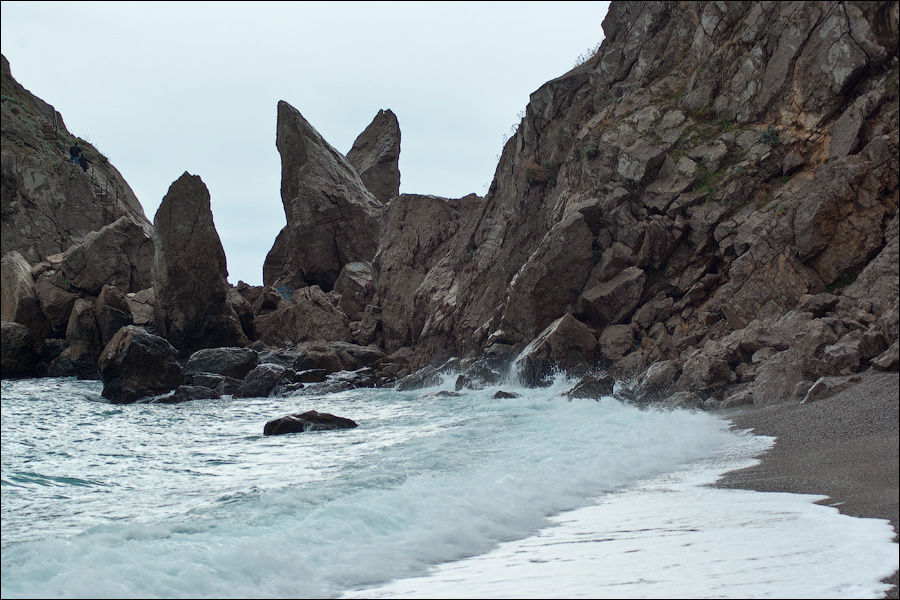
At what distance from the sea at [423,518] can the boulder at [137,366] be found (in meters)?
7.17

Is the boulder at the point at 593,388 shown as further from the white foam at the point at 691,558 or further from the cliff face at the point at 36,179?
the cliff face at the point at 36,179

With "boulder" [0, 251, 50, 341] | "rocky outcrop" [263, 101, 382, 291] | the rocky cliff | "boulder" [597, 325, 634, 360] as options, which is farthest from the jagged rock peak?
"boulder" [0, 251, 50, 341]

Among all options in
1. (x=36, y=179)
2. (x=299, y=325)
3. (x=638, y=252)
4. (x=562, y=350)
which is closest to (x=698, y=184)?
(x=638, y=252)

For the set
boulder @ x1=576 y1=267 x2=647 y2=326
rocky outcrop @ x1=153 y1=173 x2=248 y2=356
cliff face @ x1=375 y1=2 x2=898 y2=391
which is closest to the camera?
cliff face @ x1=375 y1=2 x2=898 y2=391

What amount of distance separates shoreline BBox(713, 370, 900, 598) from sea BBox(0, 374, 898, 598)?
26cm

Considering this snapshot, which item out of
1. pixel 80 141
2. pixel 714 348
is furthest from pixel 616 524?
pixel 714 348

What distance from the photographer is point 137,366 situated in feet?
65.7

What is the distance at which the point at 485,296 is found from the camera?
27094 millimetres

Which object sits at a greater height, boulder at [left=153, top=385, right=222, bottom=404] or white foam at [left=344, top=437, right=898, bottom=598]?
boulder at [left=153, top=385, right=222, bottom=404]

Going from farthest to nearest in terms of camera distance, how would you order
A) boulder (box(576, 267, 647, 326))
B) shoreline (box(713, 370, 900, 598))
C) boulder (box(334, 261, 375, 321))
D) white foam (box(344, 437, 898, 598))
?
boulder (box(334, 261, 375, 321))
boulder (box(576, 267, 647, 326))
shoreline (box(713, 370, 900, 598))
white foam (box(344, 437, 898, 598))

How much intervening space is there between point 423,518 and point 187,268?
77.7ft

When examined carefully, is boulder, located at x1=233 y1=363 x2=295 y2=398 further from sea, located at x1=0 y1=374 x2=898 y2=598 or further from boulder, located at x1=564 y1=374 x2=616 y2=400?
boulder, located at x1=564 y1=374 x2=616 y2=400

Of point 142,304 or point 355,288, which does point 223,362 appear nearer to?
point 142,304

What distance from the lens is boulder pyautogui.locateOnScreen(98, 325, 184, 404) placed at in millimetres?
19016
